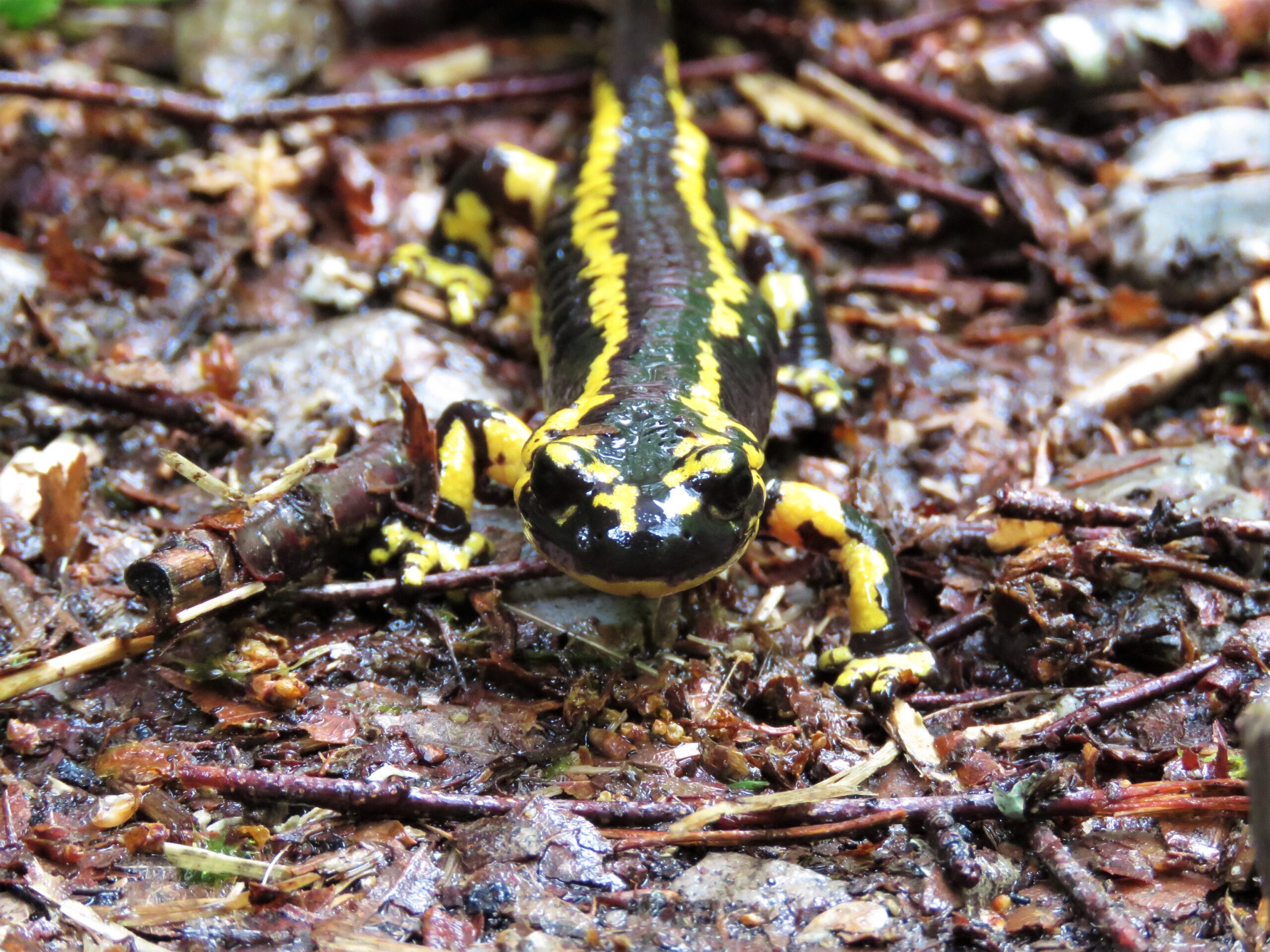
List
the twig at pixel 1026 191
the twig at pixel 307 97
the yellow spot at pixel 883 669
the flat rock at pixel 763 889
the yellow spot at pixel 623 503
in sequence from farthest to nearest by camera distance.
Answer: the twig at pixel 1026 191, the twig at pixel 307 97, the yellow spot at pixel 883 669, the yellow spot at pixel 623 503, the flat rock at pixel 763 889

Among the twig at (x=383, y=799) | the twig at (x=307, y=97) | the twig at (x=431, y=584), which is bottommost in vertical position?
the twig at (x=383, y=799)

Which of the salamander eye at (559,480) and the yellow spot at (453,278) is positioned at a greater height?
the yellow spot at (453,278)

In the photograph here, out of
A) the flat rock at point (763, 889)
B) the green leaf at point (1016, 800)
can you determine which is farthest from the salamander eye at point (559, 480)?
the green leaf at point (1016, 800)

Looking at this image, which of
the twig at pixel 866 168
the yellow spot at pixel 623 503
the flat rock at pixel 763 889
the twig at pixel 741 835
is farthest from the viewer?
the twig at pixel 866 168

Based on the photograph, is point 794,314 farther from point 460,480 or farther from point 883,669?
point 883,669

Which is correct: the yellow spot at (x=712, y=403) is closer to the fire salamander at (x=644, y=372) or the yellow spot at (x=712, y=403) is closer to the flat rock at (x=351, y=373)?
the fire salamander at (x=644, y=372)

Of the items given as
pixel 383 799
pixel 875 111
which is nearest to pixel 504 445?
pixel 383 799

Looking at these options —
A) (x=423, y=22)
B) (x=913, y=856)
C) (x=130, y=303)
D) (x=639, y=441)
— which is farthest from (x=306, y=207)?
(x=913, y=856)

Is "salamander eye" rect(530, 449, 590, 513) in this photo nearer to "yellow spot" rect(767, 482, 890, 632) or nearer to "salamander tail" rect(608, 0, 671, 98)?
"yellow spot" rect(767, 482, 890, 632)
